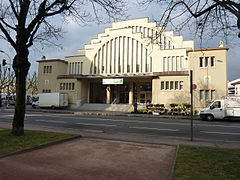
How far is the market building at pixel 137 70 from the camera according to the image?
23.3 meters

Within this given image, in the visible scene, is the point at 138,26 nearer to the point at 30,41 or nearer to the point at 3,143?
the point at 30,41

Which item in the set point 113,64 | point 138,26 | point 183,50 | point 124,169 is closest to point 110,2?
point 124,169

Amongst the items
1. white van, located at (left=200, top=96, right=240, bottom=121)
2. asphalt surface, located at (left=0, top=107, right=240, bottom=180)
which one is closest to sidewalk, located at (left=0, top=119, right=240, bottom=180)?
asphalt surface, located at (left=0, top=107, right=240, bottom=180)

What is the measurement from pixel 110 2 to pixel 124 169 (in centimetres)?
680

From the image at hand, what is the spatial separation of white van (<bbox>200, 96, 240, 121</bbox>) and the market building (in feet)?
22.5

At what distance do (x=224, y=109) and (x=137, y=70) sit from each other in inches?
720

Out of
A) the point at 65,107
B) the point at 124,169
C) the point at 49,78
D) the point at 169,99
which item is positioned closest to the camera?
the point at 124,169

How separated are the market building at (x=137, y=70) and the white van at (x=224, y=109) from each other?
22.5 ft

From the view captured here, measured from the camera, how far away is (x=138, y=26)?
118ft

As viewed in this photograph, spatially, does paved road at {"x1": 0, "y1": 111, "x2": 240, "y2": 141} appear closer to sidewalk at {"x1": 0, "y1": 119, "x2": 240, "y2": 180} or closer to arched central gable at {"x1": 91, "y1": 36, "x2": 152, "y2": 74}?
sidewalk at {"x1": 0, "y1": 119, "x2": 240, "y2": 180}

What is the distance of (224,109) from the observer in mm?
16078

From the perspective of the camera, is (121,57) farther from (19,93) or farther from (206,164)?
(206,164)

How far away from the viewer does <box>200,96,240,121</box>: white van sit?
15.7 m

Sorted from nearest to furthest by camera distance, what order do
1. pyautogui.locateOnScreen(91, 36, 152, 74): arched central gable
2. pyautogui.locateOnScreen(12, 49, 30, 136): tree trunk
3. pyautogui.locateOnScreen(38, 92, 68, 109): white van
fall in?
pyautogui.locateOnScreen(12, 49, 30, 136): tree trunk → pyautogui.locateOnScreen(38, 92, 68, 109): white van → pyautogui.locateOnScreen(91, 36, 152, 74): arched central gable
